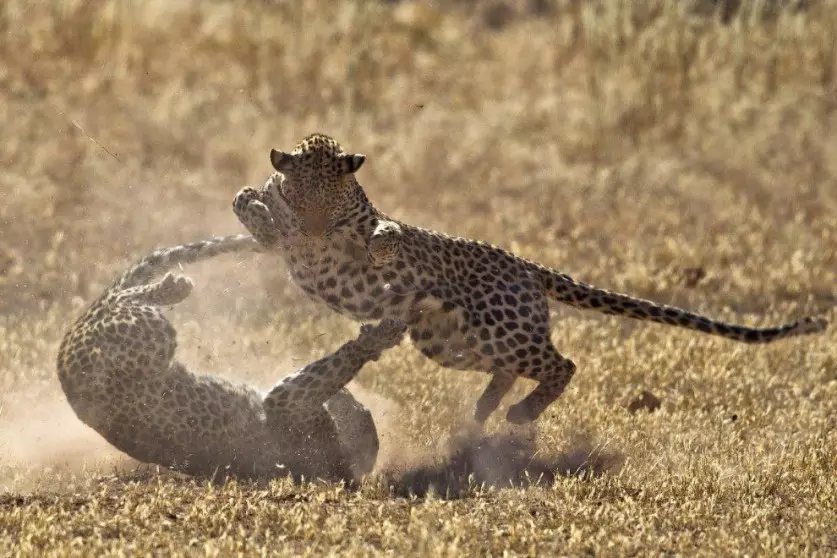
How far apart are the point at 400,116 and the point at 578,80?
2.34m

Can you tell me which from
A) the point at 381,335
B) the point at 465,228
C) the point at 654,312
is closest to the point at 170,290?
the point at 381,335

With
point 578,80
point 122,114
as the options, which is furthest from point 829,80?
point 122,114

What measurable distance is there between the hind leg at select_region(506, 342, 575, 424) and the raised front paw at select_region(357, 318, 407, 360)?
3.04 ft

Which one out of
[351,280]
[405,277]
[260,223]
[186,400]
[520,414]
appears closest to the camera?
[186,400]

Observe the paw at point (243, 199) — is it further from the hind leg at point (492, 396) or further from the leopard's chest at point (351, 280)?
the hind leg at point (492, 396)

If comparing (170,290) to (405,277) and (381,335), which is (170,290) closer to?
(381,335)

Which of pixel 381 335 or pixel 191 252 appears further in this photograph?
pixel 191 252

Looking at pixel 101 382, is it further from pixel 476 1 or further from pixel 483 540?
pixel 476 1

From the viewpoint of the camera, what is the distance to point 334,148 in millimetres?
7102

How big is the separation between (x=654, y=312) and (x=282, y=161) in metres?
2.15

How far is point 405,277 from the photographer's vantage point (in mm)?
7207

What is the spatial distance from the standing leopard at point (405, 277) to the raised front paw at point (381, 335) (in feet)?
1.47

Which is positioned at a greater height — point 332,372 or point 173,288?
point 173,288

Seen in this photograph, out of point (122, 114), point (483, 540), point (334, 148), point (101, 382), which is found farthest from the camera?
point (122, 114)
